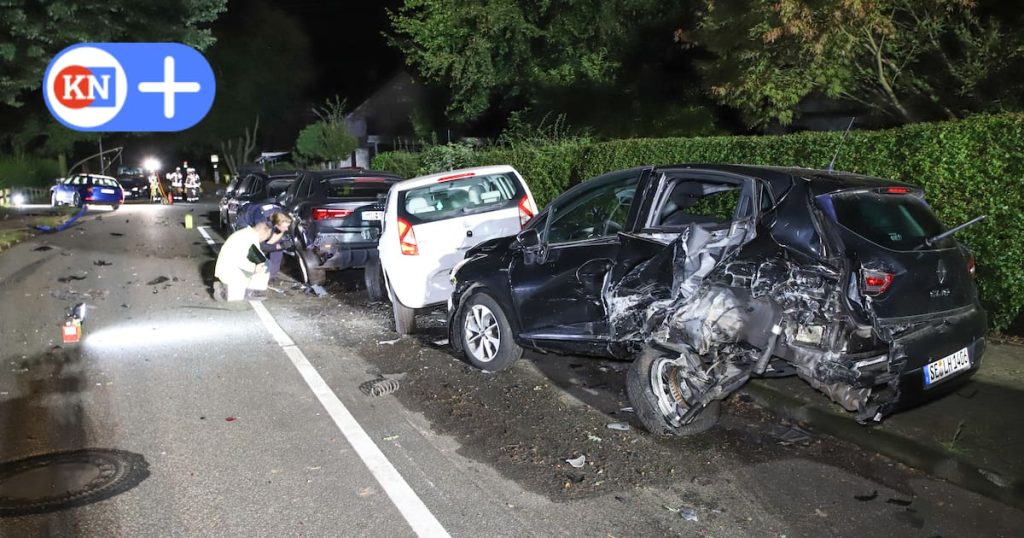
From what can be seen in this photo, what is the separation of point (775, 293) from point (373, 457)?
267 centimetres

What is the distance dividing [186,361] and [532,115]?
1814 cm

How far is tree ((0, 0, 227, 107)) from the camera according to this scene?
75.3 feet

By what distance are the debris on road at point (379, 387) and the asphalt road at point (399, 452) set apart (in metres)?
0.06

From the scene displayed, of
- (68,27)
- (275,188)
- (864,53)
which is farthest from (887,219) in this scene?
(68,27)

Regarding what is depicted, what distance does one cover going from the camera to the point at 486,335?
7527mm

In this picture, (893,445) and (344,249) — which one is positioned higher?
(344,249)

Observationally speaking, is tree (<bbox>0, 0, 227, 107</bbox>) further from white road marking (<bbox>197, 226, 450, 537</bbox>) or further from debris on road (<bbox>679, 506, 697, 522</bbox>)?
debris on road (<bbox>679, 506, 697, 522</bbox>)

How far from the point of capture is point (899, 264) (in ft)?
16.4

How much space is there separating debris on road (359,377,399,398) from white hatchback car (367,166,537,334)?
6.07 feet

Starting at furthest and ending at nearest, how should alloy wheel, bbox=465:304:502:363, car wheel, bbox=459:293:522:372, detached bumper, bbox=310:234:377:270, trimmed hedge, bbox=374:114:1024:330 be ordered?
detached bumper, bbox=310:234:377:270, alloy wheel, bbox=465:304:502:363, car wheel, bbox=459:293:522:372, trimmed hedge, bbox=374:114:1024:330

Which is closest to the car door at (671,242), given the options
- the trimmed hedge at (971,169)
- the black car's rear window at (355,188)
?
the trimmed hedge at (971,169)

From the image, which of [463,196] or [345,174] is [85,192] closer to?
[345,174]

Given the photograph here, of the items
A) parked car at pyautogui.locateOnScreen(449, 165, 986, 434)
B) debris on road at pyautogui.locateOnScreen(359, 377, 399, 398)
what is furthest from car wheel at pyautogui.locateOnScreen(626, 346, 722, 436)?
debris on road at pyautogui.locateOnScreen(359, 377, 399, 398)

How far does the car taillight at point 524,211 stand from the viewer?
30.4 ft
